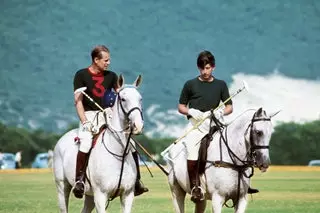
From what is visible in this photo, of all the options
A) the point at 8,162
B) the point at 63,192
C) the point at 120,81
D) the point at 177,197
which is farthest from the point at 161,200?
the point at 8,162

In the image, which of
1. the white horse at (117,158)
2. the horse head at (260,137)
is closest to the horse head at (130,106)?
the white horse at (117,158)

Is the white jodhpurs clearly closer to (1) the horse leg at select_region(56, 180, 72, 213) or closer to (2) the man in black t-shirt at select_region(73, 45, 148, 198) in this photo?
(2) the man in black t-shirt at select_region(73, 45, 148, 198)

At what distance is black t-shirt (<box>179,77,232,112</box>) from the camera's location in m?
12.8

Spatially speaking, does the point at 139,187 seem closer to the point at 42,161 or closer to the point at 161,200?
the point at 161,200

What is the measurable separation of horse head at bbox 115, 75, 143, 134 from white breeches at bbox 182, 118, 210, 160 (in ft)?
3.48

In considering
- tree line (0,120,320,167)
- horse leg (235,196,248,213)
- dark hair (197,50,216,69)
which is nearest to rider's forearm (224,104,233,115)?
dark hair (197,50,216,69)

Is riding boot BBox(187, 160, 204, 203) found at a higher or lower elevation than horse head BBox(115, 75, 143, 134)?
lower

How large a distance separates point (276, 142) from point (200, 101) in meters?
49.2

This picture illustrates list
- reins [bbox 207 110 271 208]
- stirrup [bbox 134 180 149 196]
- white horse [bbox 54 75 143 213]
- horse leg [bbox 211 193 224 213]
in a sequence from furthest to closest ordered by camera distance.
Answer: stirrup [bbox 134 180 149 196]
horse leg [bbox 211 193 224 213]
reins [bbox 207 110 271 208]
white horse [bbox 54 75 143 213]

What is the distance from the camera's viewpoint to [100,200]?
1203 cm

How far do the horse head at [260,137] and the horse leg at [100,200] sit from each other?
1.83 metres

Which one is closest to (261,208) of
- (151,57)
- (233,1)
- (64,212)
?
(64,212)

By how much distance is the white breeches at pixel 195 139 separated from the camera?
1262 centimetres

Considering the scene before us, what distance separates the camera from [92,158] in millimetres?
12414
